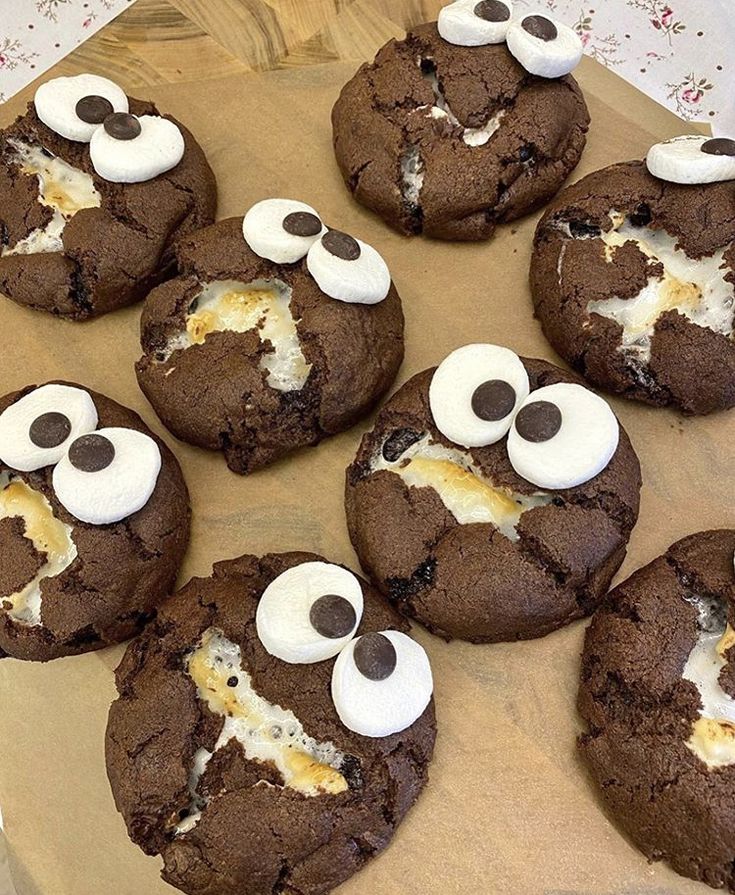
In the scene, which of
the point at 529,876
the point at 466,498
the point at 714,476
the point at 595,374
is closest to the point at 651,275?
the point at 595,374

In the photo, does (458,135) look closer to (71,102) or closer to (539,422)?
(539,422)

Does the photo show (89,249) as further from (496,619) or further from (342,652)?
(496,619)

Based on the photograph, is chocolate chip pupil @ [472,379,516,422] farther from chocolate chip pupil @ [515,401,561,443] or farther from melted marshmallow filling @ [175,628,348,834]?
melted marshmallow filling @ [175,628,348,834]

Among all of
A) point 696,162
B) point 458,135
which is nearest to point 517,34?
point 458,135

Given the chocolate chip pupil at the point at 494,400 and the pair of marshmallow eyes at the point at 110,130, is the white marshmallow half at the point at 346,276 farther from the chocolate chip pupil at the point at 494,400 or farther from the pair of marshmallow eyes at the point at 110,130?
the pair of marshmallow eyes at the point at 110,130

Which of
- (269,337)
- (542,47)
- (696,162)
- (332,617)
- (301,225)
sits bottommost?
(332,617)

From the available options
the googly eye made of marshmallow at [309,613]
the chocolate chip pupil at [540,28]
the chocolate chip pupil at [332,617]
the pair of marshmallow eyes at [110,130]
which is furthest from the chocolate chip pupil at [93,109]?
the chocolate chip pupil at [332,617]
